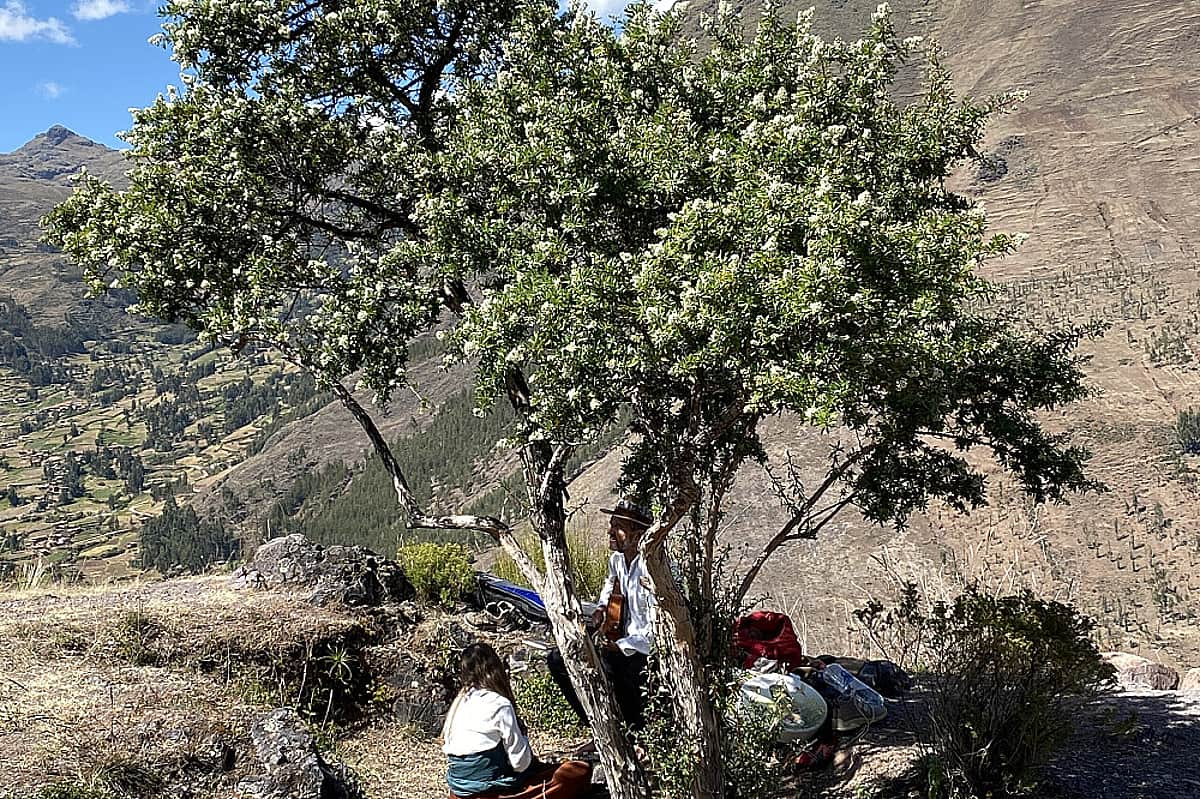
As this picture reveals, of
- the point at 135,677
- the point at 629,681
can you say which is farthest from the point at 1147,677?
the point at 135,677

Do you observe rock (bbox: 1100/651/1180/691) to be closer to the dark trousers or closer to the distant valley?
the distant valley

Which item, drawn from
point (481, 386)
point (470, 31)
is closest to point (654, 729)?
point (481, 386)

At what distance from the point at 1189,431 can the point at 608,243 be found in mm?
43319

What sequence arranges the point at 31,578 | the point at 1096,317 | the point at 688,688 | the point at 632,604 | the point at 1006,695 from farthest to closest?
1. the point at 1096,317
2. the point at 31,578
3. the point at 632,604
4. the point at 1006,695
5. the point at 688,688

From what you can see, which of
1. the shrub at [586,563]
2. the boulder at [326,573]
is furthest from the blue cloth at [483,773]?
the boulder at [326,573]

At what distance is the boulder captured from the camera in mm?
11477

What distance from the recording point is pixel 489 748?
6469mm

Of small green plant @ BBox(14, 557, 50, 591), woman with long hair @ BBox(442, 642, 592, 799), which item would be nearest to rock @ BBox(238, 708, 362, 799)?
woman with long hair @ BBox(442, 642, 592, 799)

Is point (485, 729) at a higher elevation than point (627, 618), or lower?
lower

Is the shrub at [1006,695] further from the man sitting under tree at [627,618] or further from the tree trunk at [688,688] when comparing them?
the man sitting under tree at [627,618]

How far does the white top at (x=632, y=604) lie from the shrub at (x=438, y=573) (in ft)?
17.1

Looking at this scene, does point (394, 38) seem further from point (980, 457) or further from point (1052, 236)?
point (1052, 236)

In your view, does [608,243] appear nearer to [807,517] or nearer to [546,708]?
[807,517]

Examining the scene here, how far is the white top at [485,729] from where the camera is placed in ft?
21.3
